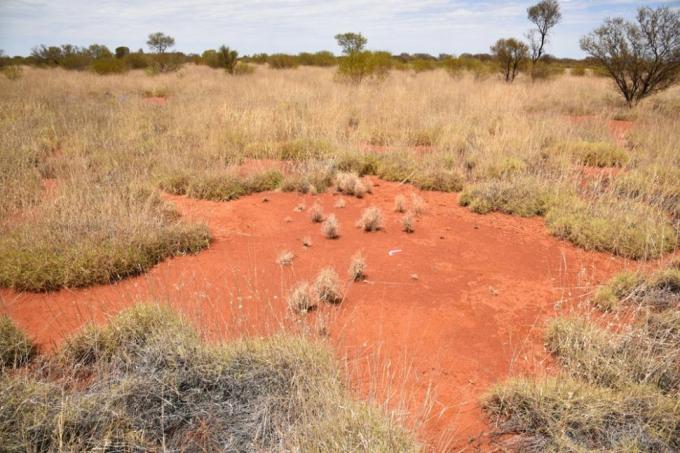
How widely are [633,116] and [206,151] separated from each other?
37.4 ft

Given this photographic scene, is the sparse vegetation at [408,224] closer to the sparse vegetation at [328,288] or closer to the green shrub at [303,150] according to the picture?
the sparse vegetation at [328,288]

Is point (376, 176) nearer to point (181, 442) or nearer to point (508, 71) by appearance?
point (181, 442)

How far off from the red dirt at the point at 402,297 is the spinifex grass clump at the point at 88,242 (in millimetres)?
166

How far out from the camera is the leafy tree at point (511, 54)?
2020 centimetres

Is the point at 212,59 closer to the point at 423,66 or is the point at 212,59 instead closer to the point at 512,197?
the point at 423,66

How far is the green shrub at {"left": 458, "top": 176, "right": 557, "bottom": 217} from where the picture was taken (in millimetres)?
5906

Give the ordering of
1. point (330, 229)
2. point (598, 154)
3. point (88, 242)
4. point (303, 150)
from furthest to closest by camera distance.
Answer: point (303, 150) → point (598, 154) → point (330, 229) → point (88, 242)

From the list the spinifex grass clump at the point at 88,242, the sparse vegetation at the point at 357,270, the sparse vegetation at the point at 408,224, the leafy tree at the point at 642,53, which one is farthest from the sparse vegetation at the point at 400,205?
the leafy tree at the point at 642,53

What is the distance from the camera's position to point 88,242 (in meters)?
4.34

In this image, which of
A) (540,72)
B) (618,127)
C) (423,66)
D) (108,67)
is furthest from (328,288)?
(108,67)

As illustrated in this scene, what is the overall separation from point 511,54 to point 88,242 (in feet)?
70.4

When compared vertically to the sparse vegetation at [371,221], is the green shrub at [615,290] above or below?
below

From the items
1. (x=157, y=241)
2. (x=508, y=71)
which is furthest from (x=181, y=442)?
(x=508, y=71)

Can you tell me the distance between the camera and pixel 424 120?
9.88m
